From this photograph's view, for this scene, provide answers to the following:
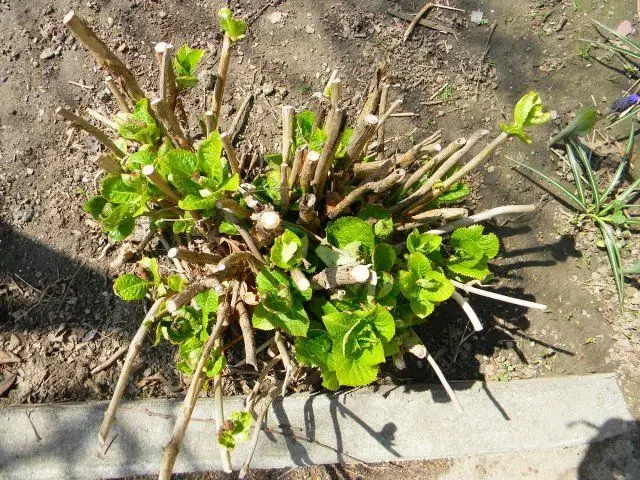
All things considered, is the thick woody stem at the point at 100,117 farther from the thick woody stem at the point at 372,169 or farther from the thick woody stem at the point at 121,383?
the thick woody stem at the point at 372,169

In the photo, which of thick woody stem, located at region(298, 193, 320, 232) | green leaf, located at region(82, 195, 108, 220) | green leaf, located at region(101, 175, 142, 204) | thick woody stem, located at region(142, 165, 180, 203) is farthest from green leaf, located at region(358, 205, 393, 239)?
green leaf, located at region(82, 195, 108, 220)

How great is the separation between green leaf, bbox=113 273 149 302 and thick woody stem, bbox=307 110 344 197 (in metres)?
0.63

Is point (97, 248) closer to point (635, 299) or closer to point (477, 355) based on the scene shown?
point (477, 355)

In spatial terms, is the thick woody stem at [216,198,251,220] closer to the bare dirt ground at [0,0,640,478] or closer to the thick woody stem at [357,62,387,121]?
the thick woody stem at [357,62,387,121]

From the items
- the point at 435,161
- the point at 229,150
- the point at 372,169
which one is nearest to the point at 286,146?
the point at 229,150

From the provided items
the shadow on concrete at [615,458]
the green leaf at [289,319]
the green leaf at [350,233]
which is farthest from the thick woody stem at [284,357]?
the shadow on concrete at [615,458]

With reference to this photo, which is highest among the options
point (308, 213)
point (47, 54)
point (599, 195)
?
point (47, 54)

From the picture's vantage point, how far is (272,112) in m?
2.05

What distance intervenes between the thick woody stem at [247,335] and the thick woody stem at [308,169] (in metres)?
0.45

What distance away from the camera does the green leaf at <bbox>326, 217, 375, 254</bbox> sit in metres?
1.34

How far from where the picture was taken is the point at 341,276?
1.28m

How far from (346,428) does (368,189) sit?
3.27 feet

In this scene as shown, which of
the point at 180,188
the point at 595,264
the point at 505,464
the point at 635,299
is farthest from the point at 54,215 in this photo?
the point at 635,299

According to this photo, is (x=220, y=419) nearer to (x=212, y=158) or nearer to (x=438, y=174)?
(x=212, y=158)
